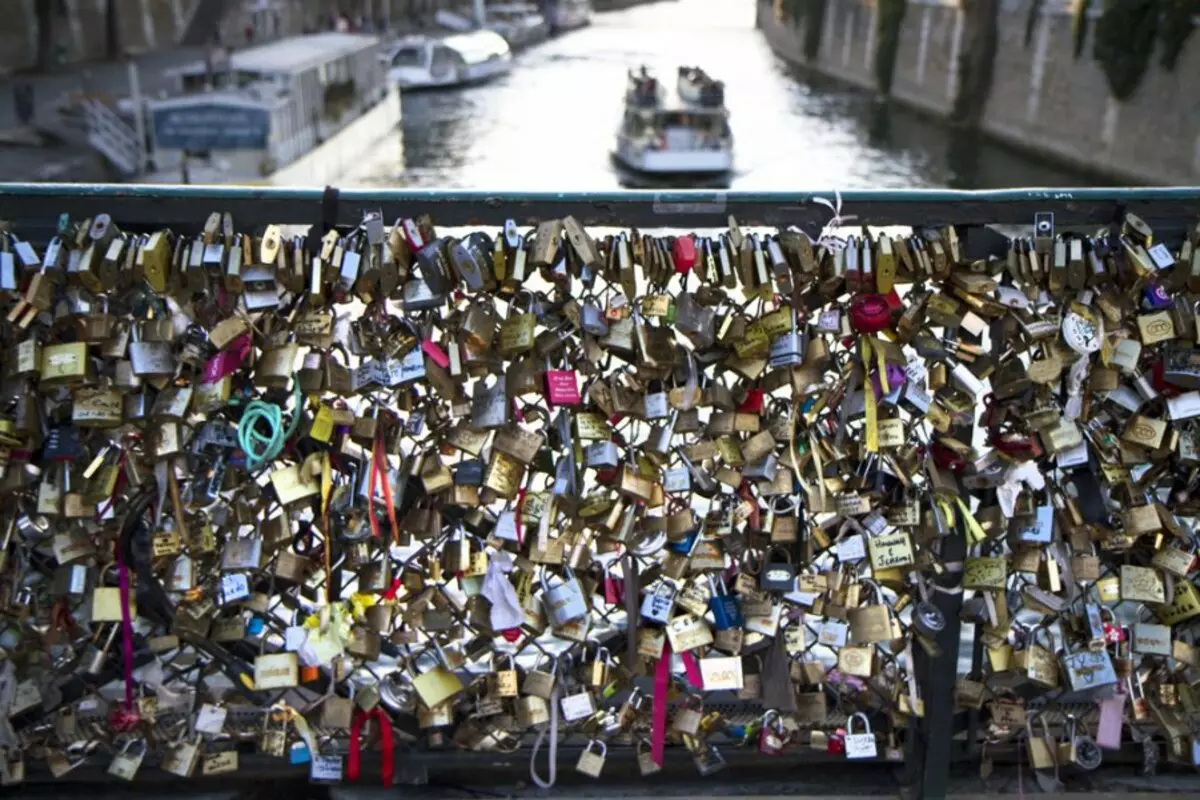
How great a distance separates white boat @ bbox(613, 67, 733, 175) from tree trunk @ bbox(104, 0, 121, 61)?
1503 cm

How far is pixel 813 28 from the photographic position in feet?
145

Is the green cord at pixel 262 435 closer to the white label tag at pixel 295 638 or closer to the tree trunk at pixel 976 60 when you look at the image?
the white label tag at pixel 295 638

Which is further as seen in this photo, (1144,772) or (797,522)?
(1144,772)

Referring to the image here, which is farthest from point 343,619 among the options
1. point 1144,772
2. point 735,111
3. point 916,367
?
point 735,111

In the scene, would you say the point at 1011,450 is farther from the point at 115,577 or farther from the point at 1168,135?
the point at 1168,135

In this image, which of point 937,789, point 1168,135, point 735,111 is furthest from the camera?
point 735,111

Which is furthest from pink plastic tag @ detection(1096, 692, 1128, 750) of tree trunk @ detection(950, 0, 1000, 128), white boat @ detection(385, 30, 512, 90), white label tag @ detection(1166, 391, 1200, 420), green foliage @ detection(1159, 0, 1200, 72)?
white boat @ detection(385, 30, 512, 90)

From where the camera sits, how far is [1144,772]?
2184mm

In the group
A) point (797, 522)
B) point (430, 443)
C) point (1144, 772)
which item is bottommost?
point (1144, 772)

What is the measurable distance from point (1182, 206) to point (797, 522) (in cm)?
84

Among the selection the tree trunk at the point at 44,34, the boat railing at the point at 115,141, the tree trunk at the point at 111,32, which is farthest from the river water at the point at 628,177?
the tree trunk at the point at 111,32

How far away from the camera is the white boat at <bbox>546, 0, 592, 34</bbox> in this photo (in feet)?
230

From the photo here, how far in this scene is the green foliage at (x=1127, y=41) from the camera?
60.1 feet

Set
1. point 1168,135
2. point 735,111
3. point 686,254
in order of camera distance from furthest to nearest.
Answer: point 735,111 < point 1168,135 < point 686,254
